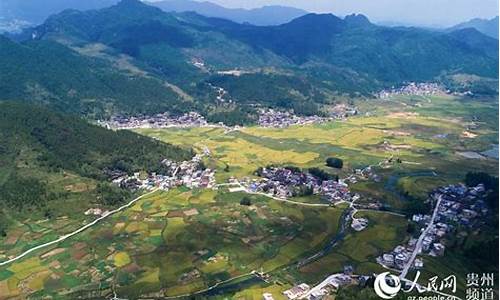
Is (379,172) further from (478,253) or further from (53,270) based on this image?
(53,270)

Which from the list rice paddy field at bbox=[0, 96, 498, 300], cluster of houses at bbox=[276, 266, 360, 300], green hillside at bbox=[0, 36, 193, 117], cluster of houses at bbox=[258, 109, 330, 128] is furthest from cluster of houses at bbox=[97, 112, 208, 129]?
cluster of houses at bbox=[276, 266, 360, 300]

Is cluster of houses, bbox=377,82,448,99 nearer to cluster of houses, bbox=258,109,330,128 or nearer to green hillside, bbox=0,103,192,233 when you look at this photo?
cluster of houses, bbox=258,109,330,128

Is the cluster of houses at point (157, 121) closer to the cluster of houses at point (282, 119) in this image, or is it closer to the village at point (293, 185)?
the cluster of houses at point (282, 119)

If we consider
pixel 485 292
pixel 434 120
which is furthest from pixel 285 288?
pixel 434 120

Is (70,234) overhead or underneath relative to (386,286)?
underneath

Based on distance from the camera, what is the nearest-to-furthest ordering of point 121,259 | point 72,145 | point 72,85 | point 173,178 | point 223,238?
point 121,259, point 223,238, point 173,178, point 72,145, point 72,85

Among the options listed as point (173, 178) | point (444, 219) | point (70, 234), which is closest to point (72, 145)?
point (173, 178)

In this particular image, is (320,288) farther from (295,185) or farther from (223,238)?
(295,185)
